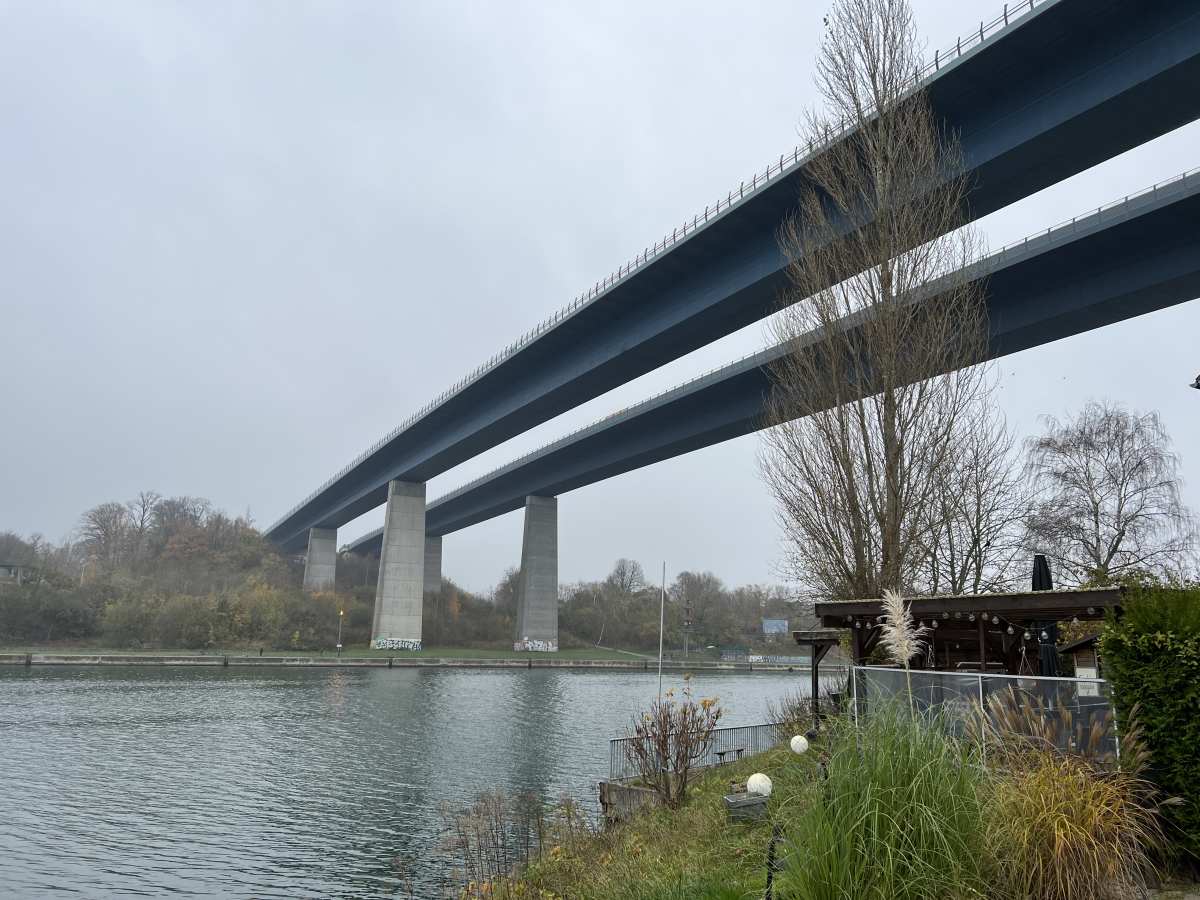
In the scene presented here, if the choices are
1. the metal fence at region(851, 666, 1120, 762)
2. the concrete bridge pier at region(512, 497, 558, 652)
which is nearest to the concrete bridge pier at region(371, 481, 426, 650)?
the concrete bridge pier at region(512, 497, 558, 652)

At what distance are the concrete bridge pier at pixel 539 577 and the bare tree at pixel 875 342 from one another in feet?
199

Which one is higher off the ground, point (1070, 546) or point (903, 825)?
point (1070, 546)

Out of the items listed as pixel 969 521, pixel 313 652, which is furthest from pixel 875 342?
pixel 313 652

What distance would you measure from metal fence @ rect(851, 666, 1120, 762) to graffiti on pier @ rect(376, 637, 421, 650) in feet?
232

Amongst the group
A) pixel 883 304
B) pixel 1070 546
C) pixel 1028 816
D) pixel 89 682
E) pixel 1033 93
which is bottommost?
pixel 89 682

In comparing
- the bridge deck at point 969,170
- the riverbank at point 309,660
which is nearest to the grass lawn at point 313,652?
the riverbank at point 309,660

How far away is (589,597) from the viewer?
124 m

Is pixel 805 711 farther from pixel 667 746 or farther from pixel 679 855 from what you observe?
pixel 679 855

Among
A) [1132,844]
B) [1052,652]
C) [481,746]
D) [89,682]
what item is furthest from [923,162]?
[89,682]

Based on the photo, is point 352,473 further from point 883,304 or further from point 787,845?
point 787,845

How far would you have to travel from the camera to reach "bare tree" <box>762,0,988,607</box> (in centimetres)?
1778

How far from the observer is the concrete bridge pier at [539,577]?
3150 inches

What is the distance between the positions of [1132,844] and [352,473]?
270ft

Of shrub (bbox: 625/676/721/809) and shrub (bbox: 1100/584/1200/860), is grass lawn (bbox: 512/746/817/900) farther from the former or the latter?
shrub (bbox: 1100/584/1200/860)
